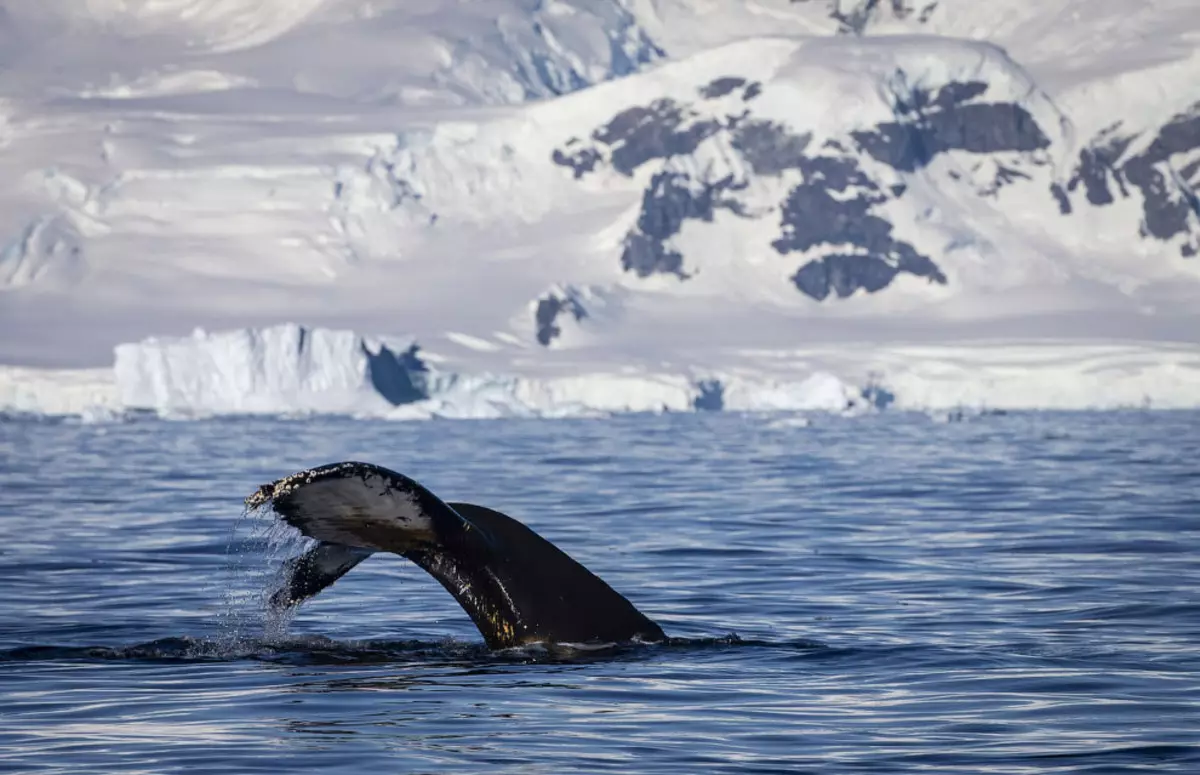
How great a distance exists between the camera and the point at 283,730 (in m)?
8.34

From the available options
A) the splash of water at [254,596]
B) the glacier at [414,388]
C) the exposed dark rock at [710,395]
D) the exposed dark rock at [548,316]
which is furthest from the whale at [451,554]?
the exposed dark rock at [548,316]

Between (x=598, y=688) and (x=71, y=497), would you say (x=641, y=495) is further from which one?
(x=598, y=688)

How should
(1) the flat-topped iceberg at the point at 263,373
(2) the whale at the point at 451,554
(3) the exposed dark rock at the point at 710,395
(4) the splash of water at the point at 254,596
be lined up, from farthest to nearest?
(3) the exposed dark rock at the point at 710,395 < (1) the flat-topped iceberg at the point at 263,373 < (4) the splash of water at the point at 254,596 < (2) the whale at the point at 451,554

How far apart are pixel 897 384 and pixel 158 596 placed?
110 metres

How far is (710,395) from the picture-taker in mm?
122562

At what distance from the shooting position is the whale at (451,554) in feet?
26.8

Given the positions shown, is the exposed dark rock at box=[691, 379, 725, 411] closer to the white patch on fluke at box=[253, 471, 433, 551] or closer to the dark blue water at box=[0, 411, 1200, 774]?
the dark blue water at box=[0, 411, 1200, 774]

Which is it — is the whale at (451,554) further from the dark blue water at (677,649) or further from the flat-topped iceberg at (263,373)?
the flat-topped iceberg at (263,373)

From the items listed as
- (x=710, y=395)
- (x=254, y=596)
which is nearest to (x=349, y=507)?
(x=254, y=596)

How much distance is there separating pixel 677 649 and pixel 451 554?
2.01 metres

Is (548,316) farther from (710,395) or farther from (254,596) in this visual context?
(254,596)

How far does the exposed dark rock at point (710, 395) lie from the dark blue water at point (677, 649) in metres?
95.8

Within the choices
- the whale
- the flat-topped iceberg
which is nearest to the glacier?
the flat-topped iceberg

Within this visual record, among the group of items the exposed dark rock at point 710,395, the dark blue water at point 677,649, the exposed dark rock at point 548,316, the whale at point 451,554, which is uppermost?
the exposed dark rock at point 548,316
